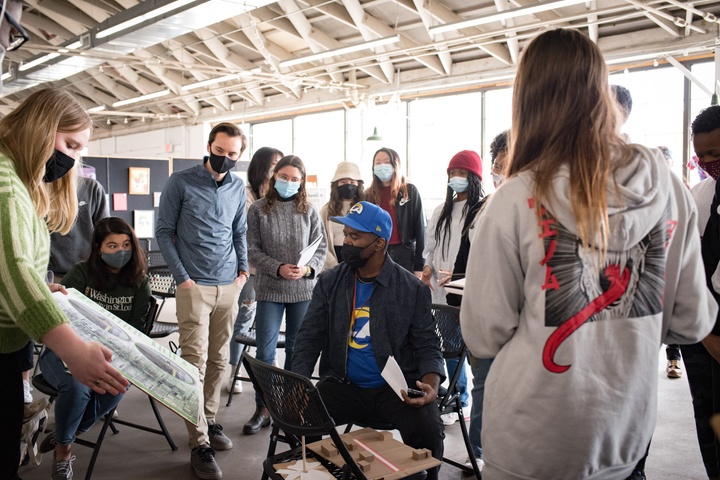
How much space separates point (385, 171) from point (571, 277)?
125 inches

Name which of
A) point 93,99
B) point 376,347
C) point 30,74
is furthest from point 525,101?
point 93,99

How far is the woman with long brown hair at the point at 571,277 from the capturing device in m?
1.16

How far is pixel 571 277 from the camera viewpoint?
1.17 meters

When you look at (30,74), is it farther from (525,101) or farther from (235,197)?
(525,101)

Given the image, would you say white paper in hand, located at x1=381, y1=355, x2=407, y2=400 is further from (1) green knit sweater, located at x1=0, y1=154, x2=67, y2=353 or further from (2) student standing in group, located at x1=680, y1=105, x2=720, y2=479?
(1) green knit sweater, located at x1=0, y1=154, x2=67, y2=353

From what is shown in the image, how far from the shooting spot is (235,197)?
333 cm

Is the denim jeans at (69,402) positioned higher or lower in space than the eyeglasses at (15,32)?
lower

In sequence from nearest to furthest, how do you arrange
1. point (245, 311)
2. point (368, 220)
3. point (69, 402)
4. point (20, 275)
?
point (20, 275), point (368, 220), point (69, 402), point (245, 311)

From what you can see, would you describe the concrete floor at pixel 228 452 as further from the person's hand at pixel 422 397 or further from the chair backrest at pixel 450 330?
the person's hand at pixel 422 397

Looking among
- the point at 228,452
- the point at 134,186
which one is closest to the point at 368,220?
the point at 228,452

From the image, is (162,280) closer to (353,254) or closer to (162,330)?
(162,330)

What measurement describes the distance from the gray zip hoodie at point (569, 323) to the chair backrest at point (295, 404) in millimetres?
693

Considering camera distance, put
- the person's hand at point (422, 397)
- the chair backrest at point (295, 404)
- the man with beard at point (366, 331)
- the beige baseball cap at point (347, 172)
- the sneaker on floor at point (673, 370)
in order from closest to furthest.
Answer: the chair backrest at point (295, 404)
the person's hand at point (422, 397)
the man with beard at point (366, 331)
the beige baseball cap at point (347, 172)
the sneaker on floor at point (673, 370)

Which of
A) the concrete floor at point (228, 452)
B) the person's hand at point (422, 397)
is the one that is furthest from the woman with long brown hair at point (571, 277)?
the concrete floor at point (228, 452)
